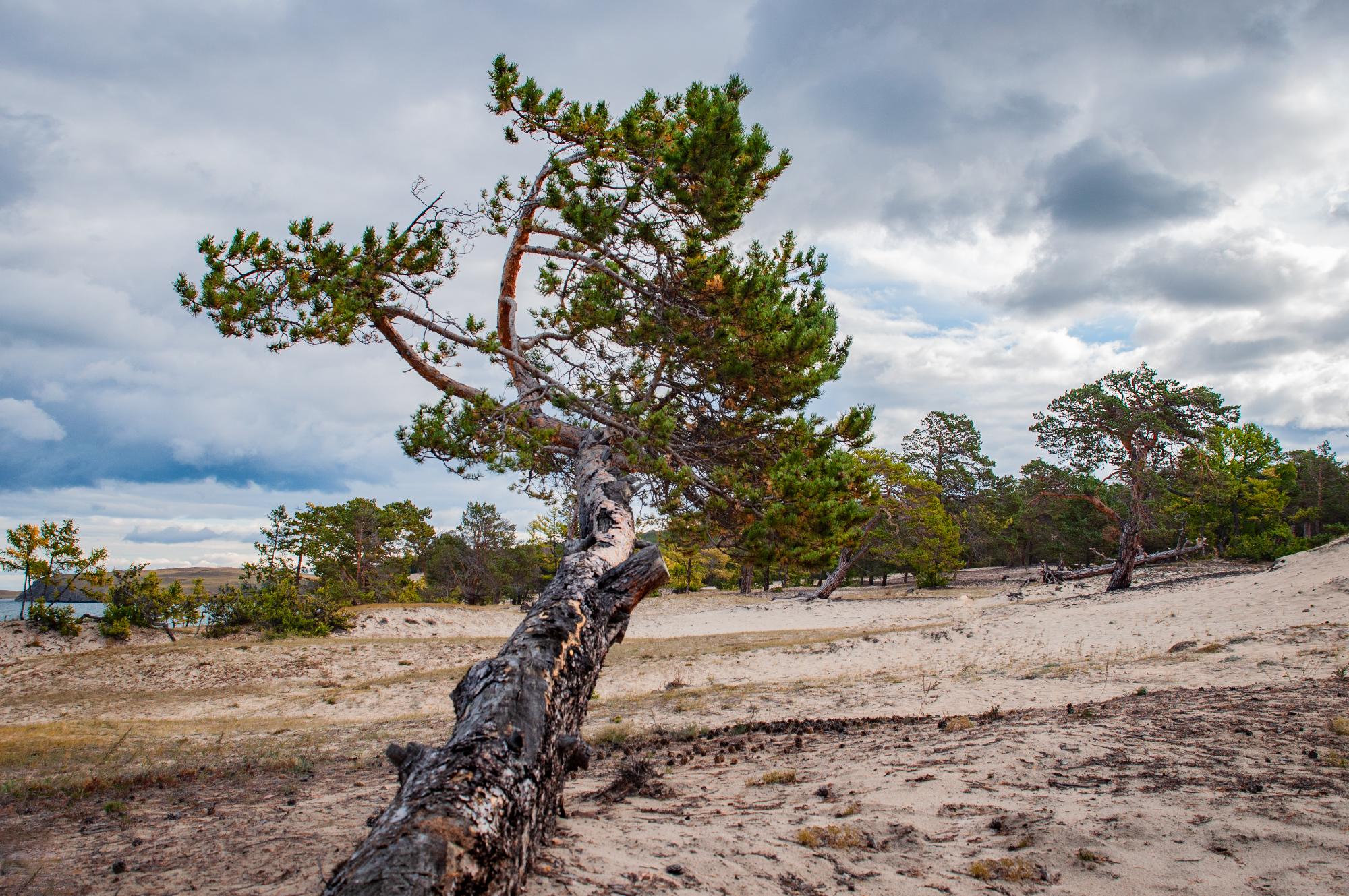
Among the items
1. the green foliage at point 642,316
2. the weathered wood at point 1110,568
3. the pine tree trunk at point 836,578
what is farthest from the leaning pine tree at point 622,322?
the pine tree trunk at point 836,578

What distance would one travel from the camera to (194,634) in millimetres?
22984

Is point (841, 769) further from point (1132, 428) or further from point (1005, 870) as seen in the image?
point (1132, 428)

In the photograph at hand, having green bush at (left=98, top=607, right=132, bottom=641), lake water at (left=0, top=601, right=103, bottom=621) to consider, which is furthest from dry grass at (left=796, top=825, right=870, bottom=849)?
lake water at (left=0, top=601, right=103, bottom=621)

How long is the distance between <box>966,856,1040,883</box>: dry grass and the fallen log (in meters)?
25.1

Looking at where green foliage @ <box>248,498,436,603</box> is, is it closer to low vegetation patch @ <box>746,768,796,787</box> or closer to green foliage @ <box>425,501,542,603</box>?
green foliage @ <box>425,501,542,603</box>

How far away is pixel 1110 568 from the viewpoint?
25641mm

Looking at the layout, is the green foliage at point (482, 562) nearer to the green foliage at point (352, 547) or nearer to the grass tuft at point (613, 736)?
the green foliage at point (352, 547)

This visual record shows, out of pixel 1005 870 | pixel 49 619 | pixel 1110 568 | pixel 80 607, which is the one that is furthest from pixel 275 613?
pixel 1110 568

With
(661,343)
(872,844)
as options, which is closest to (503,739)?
(872,844)

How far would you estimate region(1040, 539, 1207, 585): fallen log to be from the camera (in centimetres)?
2466

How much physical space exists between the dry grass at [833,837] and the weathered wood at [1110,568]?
79.7 ft

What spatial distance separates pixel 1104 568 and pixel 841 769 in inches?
1056

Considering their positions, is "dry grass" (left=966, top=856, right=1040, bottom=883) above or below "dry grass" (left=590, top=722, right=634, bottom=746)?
above

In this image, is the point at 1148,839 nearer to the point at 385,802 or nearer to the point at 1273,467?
the point at 385,802
